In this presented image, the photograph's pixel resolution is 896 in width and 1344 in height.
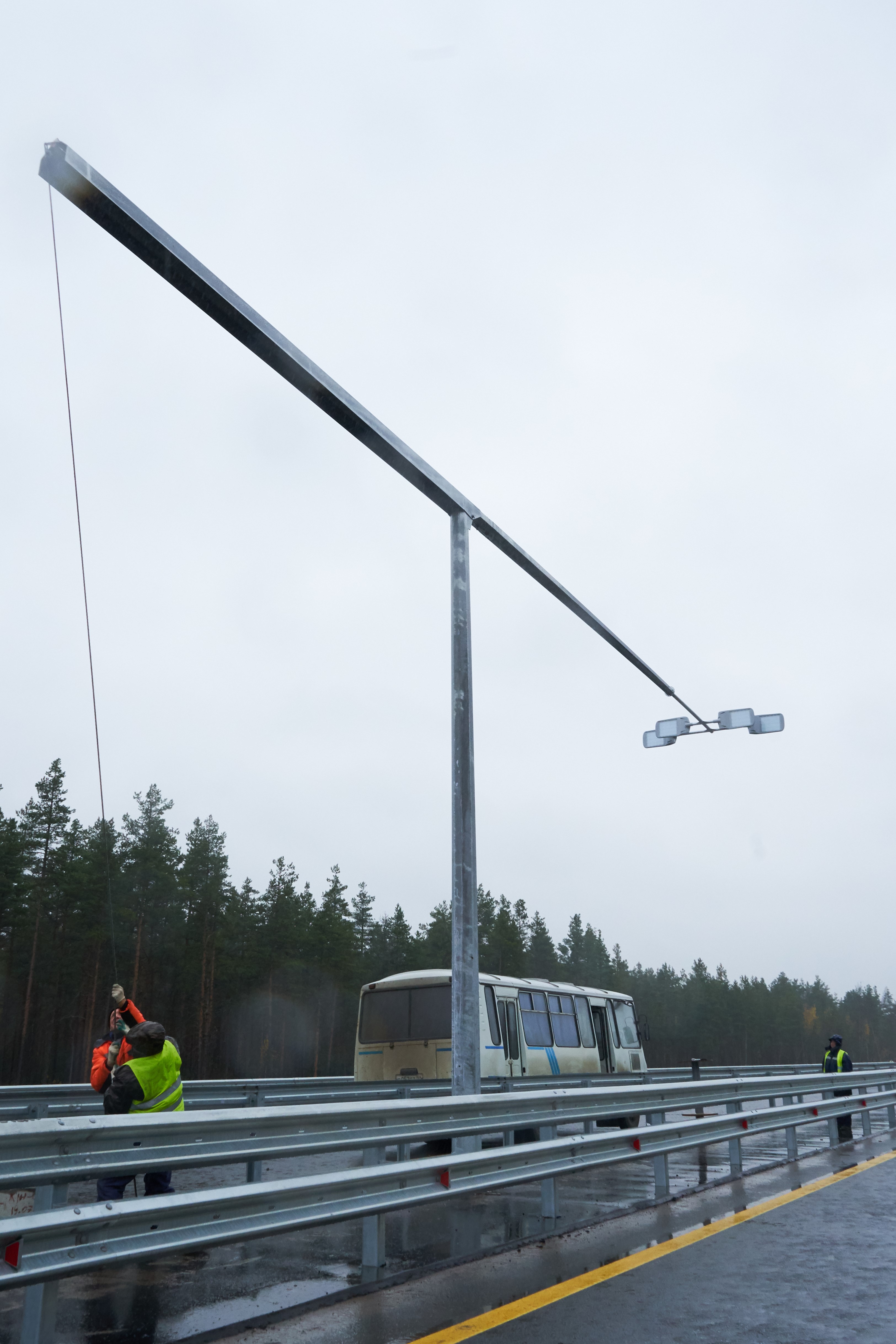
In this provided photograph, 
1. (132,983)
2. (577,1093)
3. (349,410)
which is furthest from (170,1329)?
(132,983)

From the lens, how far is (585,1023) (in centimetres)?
2245

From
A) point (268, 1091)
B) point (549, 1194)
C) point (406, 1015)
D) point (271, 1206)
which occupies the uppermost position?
point (406, 1015)

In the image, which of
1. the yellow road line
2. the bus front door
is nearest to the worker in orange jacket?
the yellow road line

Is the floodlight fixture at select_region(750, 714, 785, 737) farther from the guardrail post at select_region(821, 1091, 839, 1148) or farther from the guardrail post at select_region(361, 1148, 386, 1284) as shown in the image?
the guardrail post at select_region(361, 1148, 386, 1284)

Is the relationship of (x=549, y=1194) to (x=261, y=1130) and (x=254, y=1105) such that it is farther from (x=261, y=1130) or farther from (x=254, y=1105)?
(x=254, y=1105)

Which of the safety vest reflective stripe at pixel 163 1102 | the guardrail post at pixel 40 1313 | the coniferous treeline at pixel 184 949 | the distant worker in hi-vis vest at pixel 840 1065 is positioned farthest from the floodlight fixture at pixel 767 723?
the coniferous treeline at pixel 184 949

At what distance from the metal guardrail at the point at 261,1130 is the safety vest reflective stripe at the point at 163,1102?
118cm

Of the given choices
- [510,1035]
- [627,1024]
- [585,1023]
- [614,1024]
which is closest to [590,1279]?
[510,1035]

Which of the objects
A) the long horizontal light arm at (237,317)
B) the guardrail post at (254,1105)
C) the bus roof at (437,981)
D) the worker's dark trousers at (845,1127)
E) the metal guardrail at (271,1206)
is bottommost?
the worker's dark trousers at (845,1127)

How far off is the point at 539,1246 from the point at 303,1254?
151 centimetres

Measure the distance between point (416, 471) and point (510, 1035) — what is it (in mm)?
11962

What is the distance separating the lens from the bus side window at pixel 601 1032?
22.9 meters

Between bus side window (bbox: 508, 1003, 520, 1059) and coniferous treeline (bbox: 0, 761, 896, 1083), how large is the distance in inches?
965

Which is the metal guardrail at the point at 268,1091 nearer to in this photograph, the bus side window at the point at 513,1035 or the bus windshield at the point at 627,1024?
the bus side window at the point at 513,1035
